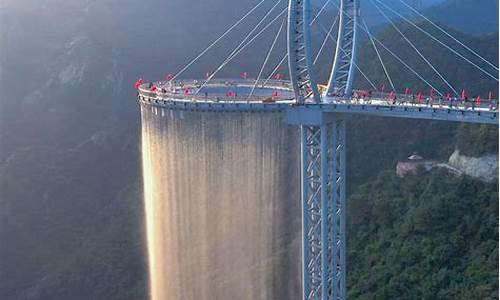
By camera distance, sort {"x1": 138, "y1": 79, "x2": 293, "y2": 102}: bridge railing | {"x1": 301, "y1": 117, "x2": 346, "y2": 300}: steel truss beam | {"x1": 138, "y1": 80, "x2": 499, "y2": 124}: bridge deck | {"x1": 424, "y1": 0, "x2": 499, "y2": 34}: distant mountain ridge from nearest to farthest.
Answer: {"x1": 138, "y1": 80, "x2": 499, "y2": 124}: bridge deck
{"x1": 301, "y1": 117, "x2": 346, "y2": 300}: steel truss beam
{"x1": 138, "y1": 79, "x2": 293, "y2": 102}: bridge railing
{"x1": 424, "y1": 0, "x2": 499, "y2": 34}: distant mountain ridge

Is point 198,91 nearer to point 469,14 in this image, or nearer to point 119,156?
point 119,156

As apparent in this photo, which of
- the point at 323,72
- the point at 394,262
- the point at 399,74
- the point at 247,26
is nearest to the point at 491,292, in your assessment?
the point at 394,262

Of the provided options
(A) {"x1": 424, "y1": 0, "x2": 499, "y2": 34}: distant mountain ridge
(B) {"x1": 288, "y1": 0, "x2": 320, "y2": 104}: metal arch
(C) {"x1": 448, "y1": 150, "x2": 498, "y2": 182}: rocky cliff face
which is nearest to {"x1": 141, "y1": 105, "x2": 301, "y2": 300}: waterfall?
(B) {"x1": 288, "y1": 0, "x2": 320, "y2": 104}: metal arch

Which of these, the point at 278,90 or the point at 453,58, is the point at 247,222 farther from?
the point at 453,58

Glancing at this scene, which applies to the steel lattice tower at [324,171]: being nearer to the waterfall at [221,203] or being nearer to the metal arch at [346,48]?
the metal arch at [346,48]

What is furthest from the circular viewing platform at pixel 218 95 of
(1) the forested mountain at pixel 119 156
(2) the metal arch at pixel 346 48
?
(1) the forested mountain at pixel 119 156

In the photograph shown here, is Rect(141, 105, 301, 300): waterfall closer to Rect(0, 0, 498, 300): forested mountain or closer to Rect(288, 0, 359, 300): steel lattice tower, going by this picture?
Rect(288, 0, 359, 300): steel lattice tower
